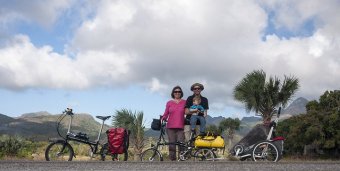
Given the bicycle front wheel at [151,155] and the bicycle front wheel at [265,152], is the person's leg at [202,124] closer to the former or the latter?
the bicycle front wheel at [151,155]

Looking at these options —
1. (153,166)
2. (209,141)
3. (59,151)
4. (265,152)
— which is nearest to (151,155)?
(209,141)

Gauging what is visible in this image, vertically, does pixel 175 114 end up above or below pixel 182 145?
above

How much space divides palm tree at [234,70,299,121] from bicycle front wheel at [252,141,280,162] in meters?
13.3

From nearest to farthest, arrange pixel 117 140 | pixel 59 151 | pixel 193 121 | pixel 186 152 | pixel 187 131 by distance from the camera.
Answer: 1. pixel 59 151
2. pixel 186 152
3. pixel 117 140
4. pixel 193 121
5. pixel 187 131

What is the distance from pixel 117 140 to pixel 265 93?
13.9 m

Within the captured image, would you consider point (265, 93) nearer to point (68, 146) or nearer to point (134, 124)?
point (134, 124)

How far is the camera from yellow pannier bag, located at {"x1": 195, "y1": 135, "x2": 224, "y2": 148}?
10.0 m

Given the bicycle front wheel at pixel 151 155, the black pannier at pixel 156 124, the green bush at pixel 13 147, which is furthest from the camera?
the green bush at pixel 13 147

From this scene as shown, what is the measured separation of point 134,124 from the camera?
18656mm

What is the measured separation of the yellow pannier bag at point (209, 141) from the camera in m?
10.0

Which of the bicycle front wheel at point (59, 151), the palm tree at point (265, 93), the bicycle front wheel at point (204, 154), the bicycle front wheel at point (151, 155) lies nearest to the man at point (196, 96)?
the bicycle front wheel at point (204, 154)

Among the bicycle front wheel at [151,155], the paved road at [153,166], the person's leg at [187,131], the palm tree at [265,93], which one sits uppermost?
the palm tree at [265,93]

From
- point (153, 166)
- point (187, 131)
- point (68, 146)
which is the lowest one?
point (153, 166)

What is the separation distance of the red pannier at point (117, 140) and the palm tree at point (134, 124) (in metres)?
7.76
